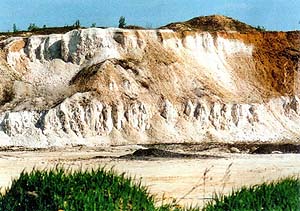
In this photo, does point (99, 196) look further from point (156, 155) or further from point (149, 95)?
point (149, 95)

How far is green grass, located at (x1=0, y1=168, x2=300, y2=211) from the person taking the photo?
Answer: 12.4 meters

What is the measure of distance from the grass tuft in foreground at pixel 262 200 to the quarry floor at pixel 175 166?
13.8 ft

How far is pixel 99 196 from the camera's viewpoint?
1248 centimetres

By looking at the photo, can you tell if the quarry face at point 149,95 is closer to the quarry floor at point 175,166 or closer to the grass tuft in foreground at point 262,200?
the quarry floor at point 175,166

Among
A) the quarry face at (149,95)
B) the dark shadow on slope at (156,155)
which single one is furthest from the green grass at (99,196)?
the dark shadow on slope at (156,155)

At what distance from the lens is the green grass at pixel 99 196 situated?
40.8 feet

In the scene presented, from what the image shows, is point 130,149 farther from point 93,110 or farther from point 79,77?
point 79,77

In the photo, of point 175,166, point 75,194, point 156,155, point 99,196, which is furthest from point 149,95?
point 99,196

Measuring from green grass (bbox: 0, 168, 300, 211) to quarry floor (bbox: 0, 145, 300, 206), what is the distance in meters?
4.63

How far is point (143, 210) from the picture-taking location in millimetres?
12766

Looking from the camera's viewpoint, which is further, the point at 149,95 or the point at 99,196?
the point at 149,95

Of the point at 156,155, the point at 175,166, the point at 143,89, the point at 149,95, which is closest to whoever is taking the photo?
the point at 175,166

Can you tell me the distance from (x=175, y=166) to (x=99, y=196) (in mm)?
17342

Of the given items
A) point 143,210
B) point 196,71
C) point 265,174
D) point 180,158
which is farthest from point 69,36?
point 143,210
